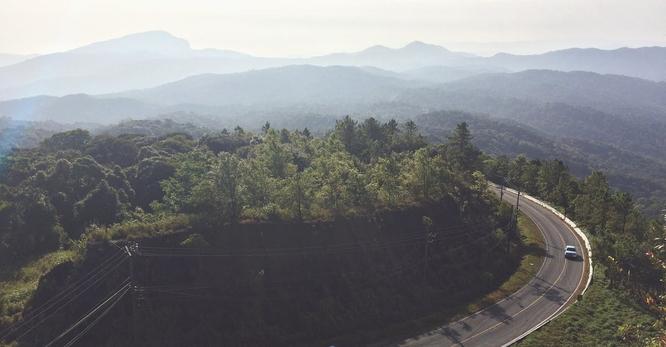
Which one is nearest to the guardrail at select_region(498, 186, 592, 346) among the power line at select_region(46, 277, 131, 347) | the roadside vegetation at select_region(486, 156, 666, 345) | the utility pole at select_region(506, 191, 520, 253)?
the roadside vegetation at select_region(486, 156, 666, 345)

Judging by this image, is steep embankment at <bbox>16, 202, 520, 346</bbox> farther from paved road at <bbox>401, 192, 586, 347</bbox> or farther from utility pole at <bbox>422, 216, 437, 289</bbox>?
paved road at <bbox>401, 192, 586, 347</bbox>

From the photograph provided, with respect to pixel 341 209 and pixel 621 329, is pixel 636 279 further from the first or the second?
pixel 621 329

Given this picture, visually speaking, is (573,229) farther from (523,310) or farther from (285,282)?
(285,282)

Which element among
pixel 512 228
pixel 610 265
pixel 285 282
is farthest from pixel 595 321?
pixel 285 282

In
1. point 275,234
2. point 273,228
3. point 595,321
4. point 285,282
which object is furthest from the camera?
point 273,228

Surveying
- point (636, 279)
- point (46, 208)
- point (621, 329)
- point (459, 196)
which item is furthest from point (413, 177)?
point (621, 329)
